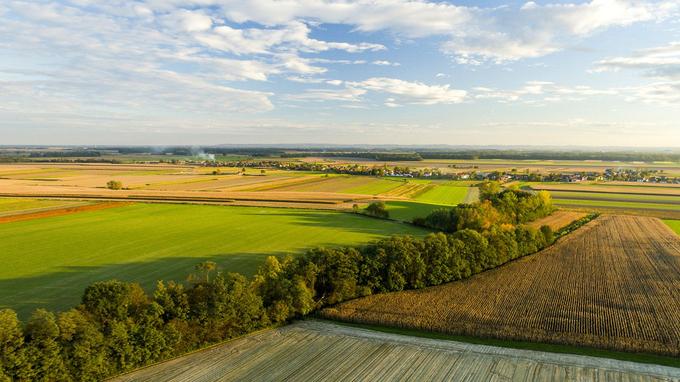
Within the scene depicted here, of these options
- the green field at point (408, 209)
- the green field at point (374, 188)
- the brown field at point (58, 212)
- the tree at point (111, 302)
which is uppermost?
the tree at point (111, 302)

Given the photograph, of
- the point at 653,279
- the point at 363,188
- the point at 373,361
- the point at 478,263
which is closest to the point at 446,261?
the point at 478,263

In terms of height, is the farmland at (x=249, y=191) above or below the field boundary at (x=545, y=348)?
above

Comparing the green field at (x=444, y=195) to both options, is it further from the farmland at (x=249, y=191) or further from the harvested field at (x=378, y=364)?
the harvested field at (x=378, y=364)

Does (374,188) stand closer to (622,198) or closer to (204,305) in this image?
(622,198)

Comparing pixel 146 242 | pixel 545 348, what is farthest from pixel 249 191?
pixel 545 348

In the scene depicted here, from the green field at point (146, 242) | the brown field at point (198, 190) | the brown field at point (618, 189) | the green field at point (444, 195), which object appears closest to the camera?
the green field at point (146, 242)

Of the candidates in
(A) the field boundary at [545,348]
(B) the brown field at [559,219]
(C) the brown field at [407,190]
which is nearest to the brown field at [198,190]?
(C) the brown field at [407,190]

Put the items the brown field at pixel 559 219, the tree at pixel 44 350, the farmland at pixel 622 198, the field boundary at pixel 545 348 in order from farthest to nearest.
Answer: the farmland at pixel 622 198 → the brown field at pixel 559 219 → the field boundary at pixel 545 348 → the tree at pixel 44 350

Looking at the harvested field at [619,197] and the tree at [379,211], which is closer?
the tree at [379,211]
